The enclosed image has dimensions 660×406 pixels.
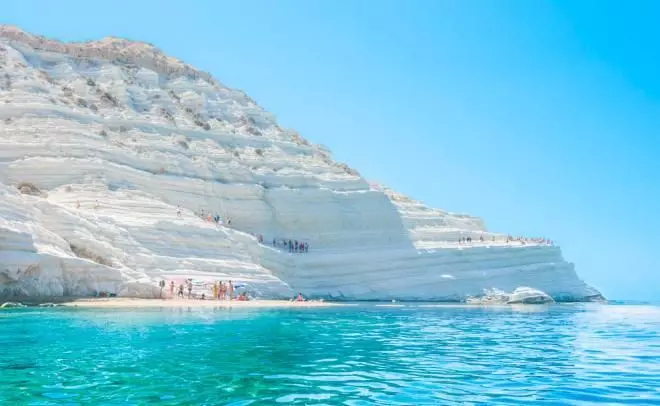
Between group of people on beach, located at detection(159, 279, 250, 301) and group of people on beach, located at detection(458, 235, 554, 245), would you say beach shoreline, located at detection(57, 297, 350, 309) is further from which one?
group of people on beach, located at detection(458, 235, 554, 245)

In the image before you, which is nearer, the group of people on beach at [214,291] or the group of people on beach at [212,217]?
the group of people on beach at [214,291]

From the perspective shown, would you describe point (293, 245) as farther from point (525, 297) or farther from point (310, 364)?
point (310, 364)

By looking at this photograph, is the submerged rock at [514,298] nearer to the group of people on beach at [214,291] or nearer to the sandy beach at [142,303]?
the group of people on beach at [214,291]

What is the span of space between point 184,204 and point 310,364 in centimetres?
3606

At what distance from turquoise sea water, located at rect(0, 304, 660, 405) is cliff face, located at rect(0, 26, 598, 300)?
1201 cm

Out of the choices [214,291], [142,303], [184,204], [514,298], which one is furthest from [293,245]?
[142,303]

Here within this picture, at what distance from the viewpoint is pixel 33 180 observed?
137 feet

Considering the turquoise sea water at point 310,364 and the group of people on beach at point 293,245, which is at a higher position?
the group of people on beach at point 293,245

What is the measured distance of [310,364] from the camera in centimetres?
1266

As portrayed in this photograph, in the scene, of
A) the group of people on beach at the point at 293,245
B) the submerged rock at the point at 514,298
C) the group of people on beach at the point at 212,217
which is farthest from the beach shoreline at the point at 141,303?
the submerged rock at the point at 514,298

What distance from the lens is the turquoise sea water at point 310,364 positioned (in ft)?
30.7

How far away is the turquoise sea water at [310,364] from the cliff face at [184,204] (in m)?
12.0

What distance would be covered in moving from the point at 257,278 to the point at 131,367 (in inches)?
1154

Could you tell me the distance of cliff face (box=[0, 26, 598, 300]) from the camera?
1348 inches
